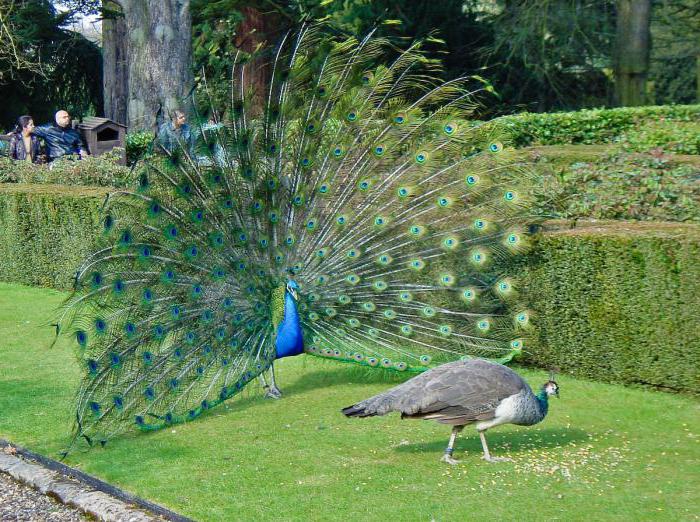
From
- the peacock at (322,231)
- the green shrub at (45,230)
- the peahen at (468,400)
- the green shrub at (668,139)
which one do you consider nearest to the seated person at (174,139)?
the peacock at (322,231)

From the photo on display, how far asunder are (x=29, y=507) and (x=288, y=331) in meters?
2.47

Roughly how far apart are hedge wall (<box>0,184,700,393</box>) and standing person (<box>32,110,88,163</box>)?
891cm

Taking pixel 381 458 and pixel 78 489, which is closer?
pixel 78 489

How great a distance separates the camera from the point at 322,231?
8.52 metres

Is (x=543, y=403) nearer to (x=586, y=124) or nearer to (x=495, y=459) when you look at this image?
(x=495, y=459)

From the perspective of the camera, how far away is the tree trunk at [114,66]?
26661 mm

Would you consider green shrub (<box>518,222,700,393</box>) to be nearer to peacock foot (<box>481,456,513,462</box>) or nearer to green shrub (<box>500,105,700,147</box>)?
peacock foot (<box>481,456,513,462</box>)

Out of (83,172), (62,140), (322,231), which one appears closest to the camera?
(322,231)

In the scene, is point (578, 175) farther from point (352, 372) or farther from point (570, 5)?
point (570, 5)

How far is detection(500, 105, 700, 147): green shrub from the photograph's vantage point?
1669 centimetres

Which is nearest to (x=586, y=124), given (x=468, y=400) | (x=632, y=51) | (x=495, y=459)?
(x=632, y=51)

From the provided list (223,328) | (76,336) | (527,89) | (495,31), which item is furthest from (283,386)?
(527,89)

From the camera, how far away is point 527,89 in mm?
25453

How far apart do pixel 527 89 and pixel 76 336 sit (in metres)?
20.0
